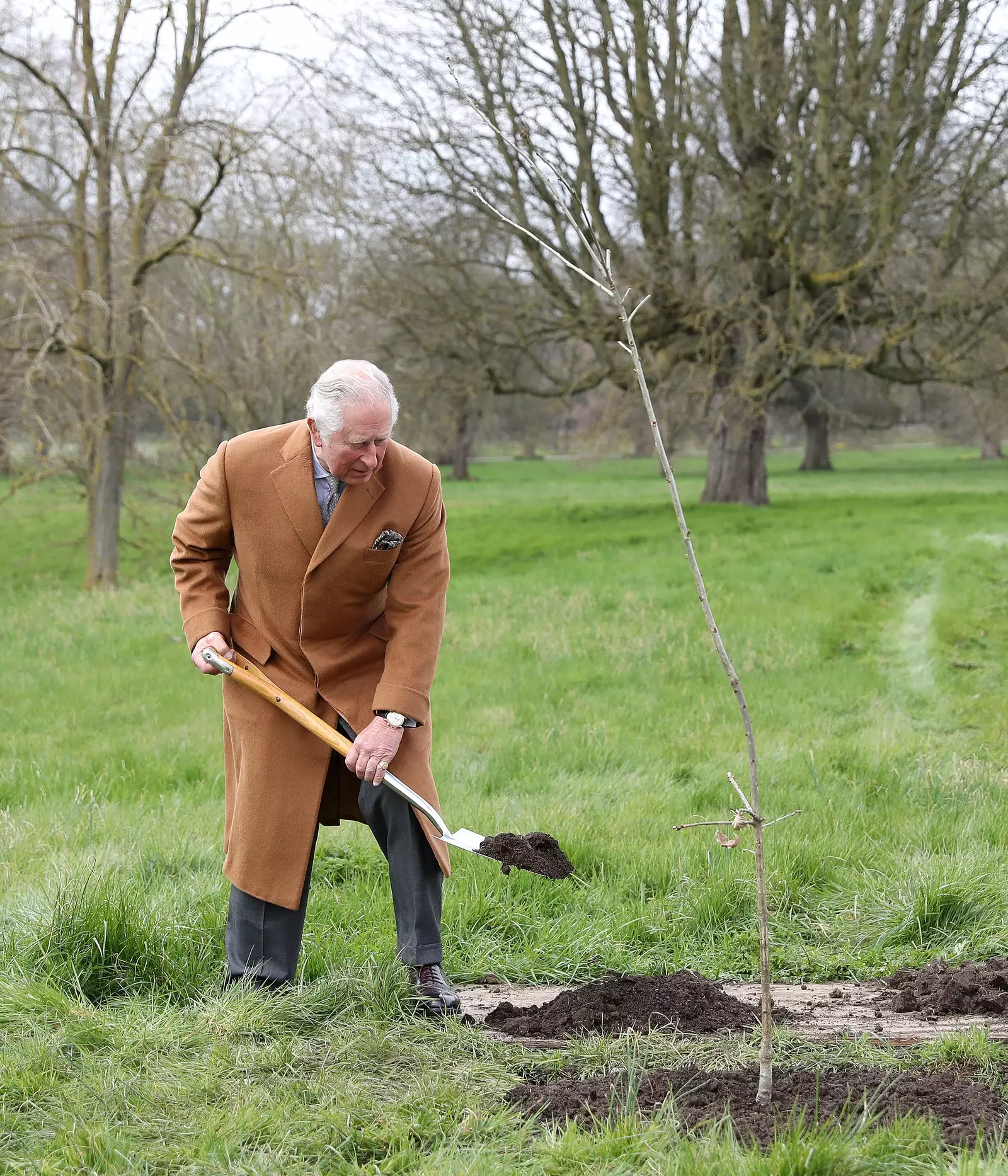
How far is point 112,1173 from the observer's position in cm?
280

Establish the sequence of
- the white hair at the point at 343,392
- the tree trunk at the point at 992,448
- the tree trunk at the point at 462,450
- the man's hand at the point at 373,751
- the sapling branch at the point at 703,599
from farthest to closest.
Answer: the tree trunk at the point at 992,448
the tree trunk at the point at 462,450
the man's hand at the point at 373,751
the white hair at the point at 343,392
the sapling branch at the point at 703,599

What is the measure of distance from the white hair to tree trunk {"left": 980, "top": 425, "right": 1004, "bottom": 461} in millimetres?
45427

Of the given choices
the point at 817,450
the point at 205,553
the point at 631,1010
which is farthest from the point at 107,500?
the point at 817,450

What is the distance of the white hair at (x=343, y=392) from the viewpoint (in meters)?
3.45

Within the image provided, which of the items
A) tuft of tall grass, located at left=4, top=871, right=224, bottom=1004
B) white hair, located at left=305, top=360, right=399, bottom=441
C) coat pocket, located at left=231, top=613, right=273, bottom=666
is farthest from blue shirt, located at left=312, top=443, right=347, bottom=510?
tuft of tall grass, located at left=4, top=871, right=224, bottom=1004

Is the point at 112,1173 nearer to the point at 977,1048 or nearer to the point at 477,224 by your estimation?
the point at 977,1048

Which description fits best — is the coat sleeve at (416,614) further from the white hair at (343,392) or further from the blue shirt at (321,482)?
the white hair at (343,392)

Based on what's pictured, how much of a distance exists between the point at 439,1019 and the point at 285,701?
106 cm

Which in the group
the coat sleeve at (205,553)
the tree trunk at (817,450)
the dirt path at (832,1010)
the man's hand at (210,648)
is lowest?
the dirt path at (832,1010)

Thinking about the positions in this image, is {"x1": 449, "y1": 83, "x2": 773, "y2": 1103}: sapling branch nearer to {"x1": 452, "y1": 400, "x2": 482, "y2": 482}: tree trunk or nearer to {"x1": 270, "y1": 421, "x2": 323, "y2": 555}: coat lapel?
{"x1": 270, "y1": 421, "x2": 323, "y2": 555}: coat lapel

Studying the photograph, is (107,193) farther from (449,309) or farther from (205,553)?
(205,553)

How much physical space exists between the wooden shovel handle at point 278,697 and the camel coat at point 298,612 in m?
0.06

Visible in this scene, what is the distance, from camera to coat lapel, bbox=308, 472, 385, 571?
371 centimetres

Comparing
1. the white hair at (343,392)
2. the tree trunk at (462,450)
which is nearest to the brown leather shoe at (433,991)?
the white hair at (343,392)
